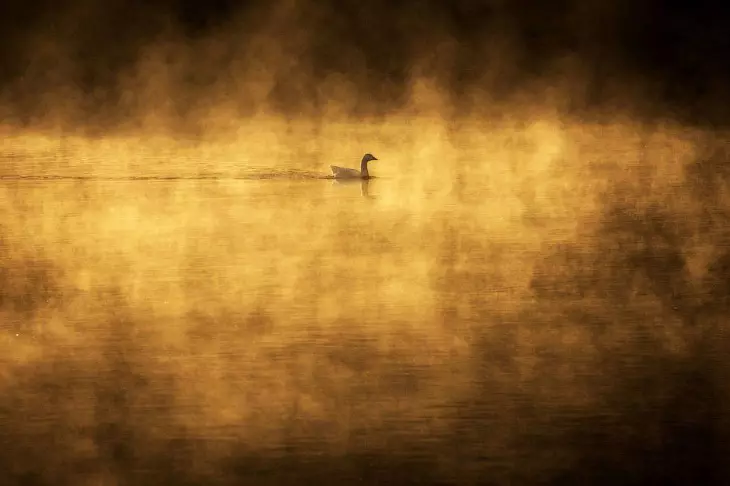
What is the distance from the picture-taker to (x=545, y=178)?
35.8 ft

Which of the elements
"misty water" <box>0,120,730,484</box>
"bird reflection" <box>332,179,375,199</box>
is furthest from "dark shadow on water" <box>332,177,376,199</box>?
"misty water" <box>0,120,730,484</box>

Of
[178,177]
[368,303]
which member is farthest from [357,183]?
[368,303]

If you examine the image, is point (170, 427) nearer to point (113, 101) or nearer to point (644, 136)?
point (644, 136)

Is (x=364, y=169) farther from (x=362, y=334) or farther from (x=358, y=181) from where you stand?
(x=362, y=334)

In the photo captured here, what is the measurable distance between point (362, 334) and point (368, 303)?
580mm

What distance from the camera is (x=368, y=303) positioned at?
643 cm

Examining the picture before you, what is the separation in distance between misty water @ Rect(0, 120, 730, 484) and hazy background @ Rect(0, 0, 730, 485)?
0.05 feet

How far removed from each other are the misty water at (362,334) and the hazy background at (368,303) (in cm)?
1

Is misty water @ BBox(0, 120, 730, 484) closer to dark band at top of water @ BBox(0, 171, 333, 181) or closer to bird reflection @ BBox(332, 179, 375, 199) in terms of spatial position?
bird reflection @ BBox(332, 179, 375, 199)

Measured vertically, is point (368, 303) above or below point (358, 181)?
below

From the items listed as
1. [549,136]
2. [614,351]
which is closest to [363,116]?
[549,136]

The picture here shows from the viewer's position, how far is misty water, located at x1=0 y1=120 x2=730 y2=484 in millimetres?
4488

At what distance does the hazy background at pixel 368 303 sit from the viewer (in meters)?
4.53

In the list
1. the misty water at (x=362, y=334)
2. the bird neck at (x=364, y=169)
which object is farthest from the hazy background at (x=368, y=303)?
the bird neck at (x=364, y=169)
